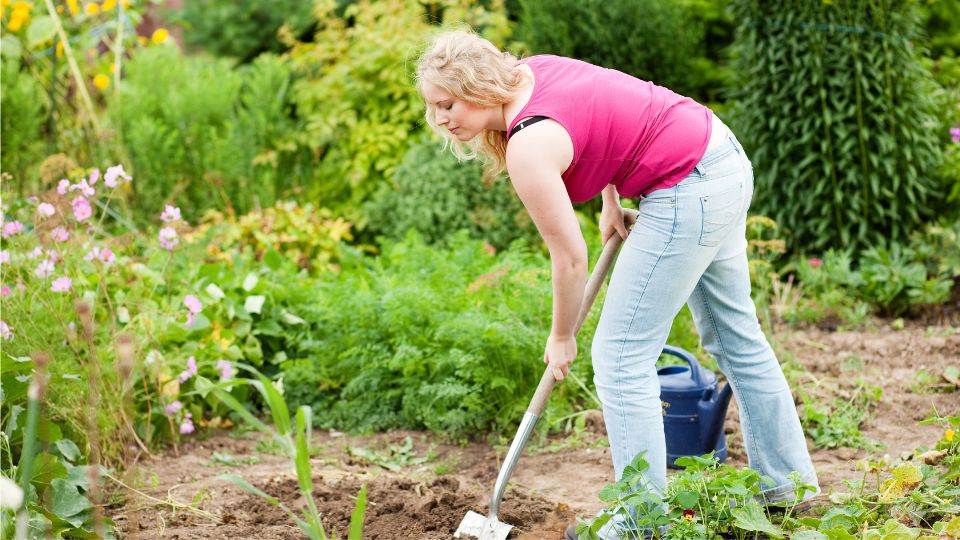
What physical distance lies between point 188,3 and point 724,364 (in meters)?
6.89

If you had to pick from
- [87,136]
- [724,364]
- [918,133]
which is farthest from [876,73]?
[87,136]

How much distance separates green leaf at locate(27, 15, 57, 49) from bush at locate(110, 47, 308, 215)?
509 mm

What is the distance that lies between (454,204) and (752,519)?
3136mm

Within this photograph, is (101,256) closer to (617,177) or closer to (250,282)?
(250,282)

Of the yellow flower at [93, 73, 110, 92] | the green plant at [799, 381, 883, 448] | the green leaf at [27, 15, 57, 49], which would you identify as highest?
the green leaf at [27, 15, 57, 49]

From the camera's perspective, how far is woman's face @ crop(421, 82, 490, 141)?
2.18 meters

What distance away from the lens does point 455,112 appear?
2.19 meters

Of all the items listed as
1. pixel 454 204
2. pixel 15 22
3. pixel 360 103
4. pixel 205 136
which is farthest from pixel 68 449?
pixel 15 22

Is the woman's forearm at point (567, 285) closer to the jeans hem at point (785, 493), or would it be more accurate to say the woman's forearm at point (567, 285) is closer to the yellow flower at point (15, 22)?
the jeans hem at point (785, 493)

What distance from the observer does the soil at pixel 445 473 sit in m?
2.69

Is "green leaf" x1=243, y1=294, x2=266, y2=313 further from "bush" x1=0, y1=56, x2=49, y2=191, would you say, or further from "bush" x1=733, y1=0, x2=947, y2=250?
"bush" x1=733, y1=0, x2=947, y2=250

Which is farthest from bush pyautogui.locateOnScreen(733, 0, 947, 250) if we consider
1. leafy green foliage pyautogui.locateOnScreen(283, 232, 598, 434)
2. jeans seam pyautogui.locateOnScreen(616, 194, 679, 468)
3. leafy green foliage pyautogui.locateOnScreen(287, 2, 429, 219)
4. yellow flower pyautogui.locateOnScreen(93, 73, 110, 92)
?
yellow flower pyautogui.locateOnScreen(93, 73, 110, 92)

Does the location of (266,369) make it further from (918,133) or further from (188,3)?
(188,3)

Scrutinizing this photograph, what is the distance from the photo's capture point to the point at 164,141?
226 inches
